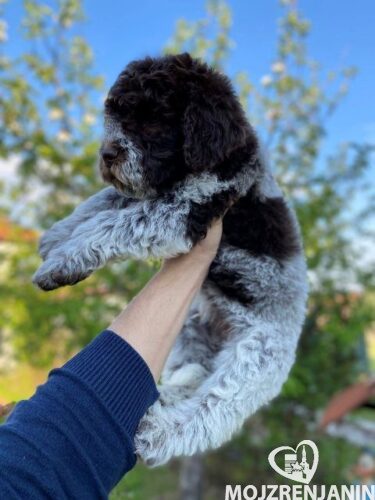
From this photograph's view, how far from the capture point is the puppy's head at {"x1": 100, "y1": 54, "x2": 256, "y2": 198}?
9.12 feet

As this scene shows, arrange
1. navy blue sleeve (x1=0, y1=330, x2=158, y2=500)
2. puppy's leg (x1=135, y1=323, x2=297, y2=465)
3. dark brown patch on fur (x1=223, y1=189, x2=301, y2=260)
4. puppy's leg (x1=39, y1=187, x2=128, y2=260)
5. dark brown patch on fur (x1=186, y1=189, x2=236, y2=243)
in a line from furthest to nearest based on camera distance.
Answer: dark brown patch on fur (x1=223, y1=189, x2=301, y2=260) → puppy's leg (x1=39, y1=187, x2=128, y2=260) → dark brown patch on fur (x1=186, y1=189, x2=236, y2=243) → puppy's leg (x1=135, y1=323, x2=297, y2=465) → navy blue sleeve (x1=0, y1=330, x2=158, y2=500)

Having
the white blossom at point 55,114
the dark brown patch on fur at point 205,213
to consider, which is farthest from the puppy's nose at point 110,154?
the white blossom at point 55,114

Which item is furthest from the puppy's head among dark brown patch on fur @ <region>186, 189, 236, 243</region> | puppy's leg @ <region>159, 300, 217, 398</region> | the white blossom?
the white blossom

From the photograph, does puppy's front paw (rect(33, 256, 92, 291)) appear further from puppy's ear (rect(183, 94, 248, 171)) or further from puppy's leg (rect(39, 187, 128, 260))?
puppy's ear (rect(183, 94, 248, 171))

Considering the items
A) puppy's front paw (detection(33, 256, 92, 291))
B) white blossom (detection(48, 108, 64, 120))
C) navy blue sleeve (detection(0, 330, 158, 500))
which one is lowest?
navy blue sleeve (detection(0, 330, 158, 500))

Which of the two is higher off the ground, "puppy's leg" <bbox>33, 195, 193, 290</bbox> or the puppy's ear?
the puppy's ear

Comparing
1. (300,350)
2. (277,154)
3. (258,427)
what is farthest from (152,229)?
(258,427)

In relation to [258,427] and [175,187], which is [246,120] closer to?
[175,187]

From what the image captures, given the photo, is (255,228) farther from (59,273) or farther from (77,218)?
(59,273)

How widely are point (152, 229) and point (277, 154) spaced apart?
5061mm

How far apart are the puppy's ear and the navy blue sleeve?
1193mm

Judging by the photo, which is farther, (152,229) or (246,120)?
(246,120)

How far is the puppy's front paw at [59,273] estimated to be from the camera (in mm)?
2627

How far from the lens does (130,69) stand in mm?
2936
